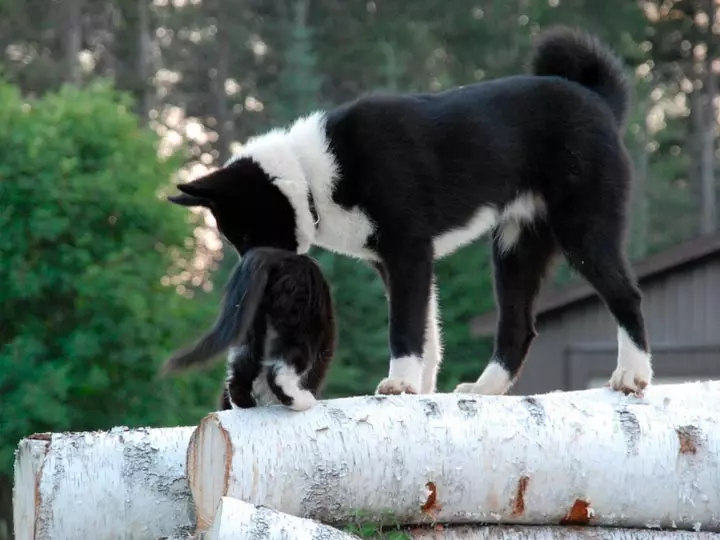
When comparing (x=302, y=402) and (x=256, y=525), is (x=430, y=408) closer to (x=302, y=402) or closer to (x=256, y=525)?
(x=302, y=402)

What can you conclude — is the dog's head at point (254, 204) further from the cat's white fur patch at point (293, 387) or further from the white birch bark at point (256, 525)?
the white birch bark at point (256, 525)

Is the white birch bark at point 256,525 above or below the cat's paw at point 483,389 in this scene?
below

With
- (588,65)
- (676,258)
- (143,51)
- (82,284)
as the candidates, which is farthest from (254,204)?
(143,51)

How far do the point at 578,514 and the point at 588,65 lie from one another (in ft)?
7.38

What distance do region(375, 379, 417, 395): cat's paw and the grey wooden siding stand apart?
9.31 meters

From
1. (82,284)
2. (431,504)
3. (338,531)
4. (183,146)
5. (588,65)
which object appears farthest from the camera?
(183,146)

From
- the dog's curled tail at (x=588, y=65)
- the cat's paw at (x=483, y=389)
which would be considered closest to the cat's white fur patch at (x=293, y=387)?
the cat's paw at (x=483, y=389)

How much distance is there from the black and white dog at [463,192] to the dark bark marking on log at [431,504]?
25.2 inches

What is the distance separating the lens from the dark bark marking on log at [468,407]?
4.03m

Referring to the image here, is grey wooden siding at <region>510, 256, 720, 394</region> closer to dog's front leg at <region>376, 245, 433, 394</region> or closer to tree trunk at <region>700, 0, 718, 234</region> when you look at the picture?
dog's front leg at <region>376, 245, 433, 394</region>

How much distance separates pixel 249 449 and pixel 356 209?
1406 millimetres

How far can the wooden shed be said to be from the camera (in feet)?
43.0

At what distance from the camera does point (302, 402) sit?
12.6 ft

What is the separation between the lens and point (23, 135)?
16203 millimetres
